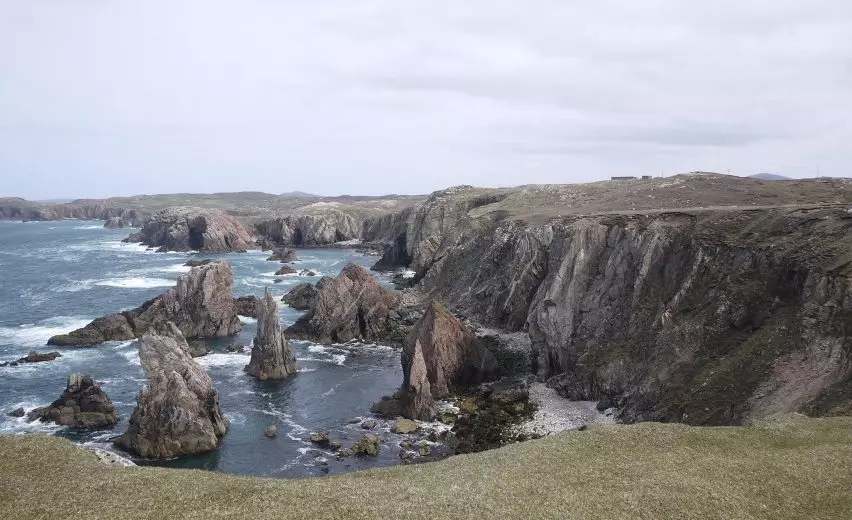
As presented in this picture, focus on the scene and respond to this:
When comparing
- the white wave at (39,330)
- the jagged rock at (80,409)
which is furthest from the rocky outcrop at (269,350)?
the white wave at (39,330)

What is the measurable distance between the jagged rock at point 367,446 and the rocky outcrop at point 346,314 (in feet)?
113

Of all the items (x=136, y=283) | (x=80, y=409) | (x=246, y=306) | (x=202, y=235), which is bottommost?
(x=80, y=409)

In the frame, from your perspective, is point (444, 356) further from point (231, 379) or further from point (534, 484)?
point (534, 484)

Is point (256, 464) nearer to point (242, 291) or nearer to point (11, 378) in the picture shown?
point (11, 378)

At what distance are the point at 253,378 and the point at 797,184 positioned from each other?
77.8 meters

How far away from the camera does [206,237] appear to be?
180m

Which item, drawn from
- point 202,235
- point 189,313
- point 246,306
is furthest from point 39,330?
point 202,235

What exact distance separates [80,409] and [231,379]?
16168 millimetres

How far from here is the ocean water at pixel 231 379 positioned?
49719 millimetres

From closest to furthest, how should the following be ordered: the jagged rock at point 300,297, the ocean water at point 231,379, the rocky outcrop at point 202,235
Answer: the ocean water at point 231,379 → the jagged rock at point 300,297 → the rocky outcrop at point 202,235

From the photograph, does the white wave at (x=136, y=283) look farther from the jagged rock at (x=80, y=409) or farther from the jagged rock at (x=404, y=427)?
the jagged rock at (x=404, y=427)

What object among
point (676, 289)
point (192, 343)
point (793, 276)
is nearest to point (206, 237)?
point (192, 343)

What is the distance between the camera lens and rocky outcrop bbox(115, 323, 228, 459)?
161 ft

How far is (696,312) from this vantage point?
175ft
